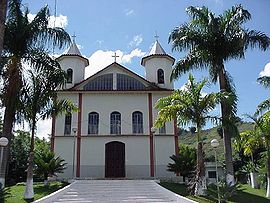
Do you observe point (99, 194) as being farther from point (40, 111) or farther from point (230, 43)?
point (230, 43)

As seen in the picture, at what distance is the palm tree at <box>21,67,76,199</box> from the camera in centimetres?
1575

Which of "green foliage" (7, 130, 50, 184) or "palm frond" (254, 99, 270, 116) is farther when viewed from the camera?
"green foliage" (7, 130, 50, 184)

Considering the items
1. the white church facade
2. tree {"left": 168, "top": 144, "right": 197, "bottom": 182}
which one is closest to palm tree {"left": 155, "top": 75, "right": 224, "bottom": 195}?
tree {"left": 168, "top": 144, "right": 197, "bottom": 182}

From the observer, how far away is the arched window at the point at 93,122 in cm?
2486

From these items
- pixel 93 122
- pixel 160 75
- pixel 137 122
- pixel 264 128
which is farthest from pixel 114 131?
pixel 264 128

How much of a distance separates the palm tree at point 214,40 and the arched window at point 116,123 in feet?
27.3

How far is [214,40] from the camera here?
17.6 metres

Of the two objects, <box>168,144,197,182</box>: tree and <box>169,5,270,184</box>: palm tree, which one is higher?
<box>169,5,270,184</box>: palm tree

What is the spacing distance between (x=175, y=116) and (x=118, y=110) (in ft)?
32.3

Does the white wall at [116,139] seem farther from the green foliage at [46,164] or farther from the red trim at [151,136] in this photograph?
the green foliage at [46,164]

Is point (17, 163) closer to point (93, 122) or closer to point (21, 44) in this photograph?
point (93, 122)

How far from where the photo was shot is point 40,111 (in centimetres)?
1611

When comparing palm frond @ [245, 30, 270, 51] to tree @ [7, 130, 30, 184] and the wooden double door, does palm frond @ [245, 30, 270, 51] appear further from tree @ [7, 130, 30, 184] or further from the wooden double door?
tree @ [7, 130, 30, 184]

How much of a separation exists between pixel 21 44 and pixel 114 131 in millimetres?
10665
